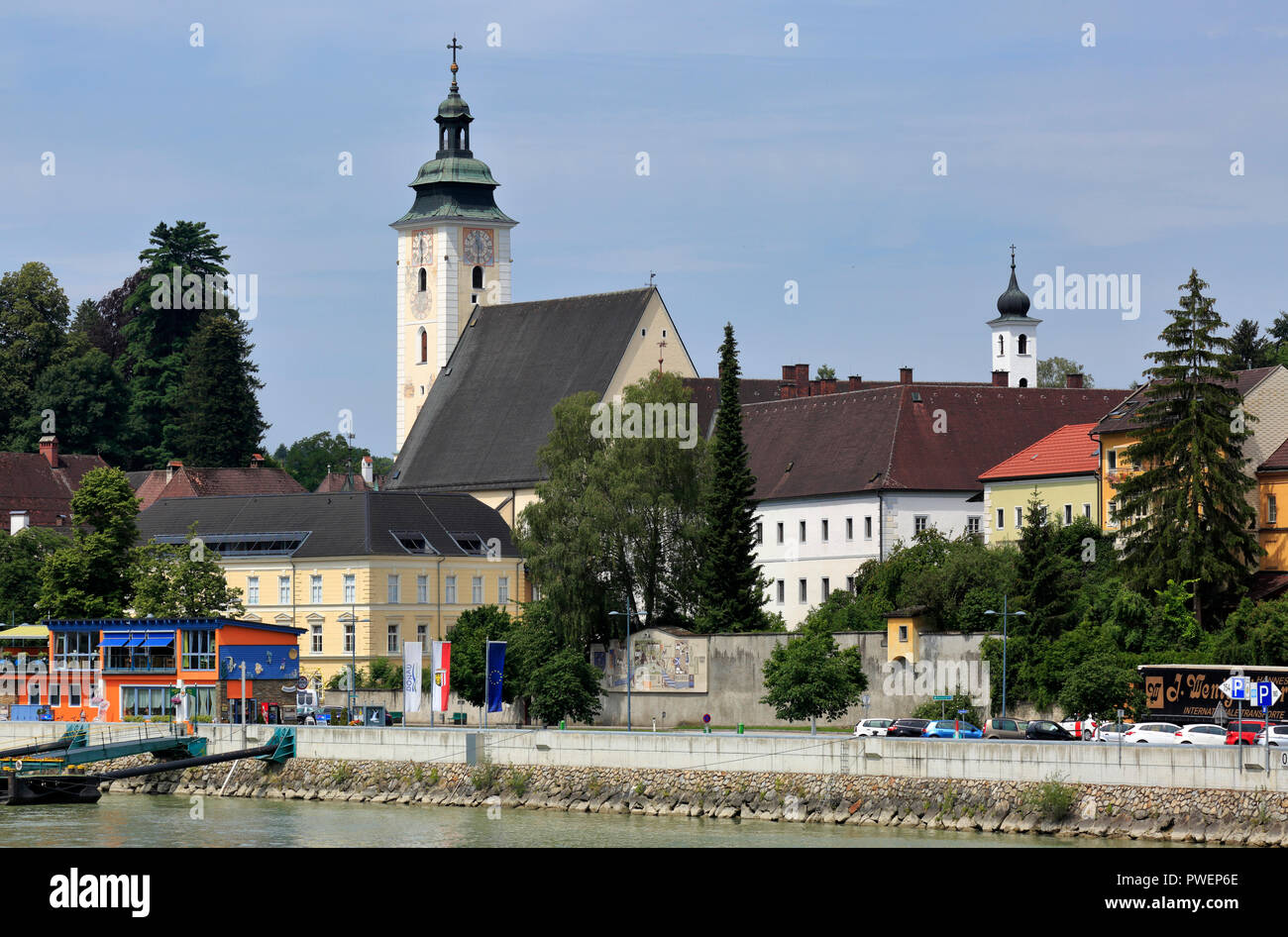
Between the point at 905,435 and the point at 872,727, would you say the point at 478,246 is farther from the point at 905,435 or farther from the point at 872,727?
the point at 872,727

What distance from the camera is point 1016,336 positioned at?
452 feet

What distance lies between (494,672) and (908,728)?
1200cm

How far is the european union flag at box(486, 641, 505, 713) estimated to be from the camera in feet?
190

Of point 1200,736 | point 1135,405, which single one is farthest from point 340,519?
point 1200,736

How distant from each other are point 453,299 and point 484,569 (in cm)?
2378

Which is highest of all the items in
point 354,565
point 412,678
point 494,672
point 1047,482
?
point 1047,482

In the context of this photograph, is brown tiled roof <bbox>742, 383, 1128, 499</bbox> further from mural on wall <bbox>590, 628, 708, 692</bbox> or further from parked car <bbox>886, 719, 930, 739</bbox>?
parked car <bbox>886, 719, 930, 739</bbox>

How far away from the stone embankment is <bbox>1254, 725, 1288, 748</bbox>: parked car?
5.83m

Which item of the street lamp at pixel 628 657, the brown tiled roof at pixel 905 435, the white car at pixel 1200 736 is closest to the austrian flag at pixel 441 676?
the street lamp at pixel 628 657

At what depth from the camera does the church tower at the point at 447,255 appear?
108250 millimetres

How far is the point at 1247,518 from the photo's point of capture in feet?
201

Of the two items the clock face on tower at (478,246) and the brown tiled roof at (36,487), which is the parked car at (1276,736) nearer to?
the clock face on tower at (478,246)

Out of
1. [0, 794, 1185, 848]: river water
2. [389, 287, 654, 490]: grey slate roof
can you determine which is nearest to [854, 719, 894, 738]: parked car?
[0, 794, 1185, 848]: river water
